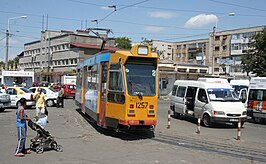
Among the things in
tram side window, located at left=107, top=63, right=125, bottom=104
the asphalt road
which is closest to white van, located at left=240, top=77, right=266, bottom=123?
the asphalt road

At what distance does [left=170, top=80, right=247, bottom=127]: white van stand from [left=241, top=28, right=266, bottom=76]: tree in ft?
55.8

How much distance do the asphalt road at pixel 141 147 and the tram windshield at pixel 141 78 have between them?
183cm

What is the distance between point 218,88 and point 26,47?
8174 centimetres

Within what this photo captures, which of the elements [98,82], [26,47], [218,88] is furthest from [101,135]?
[26,47]

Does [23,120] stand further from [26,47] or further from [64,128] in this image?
[26,47]

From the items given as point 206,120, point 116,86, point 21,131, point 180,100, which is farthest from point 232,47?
point 21,131

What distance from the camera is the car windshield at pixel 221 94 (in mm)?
17828

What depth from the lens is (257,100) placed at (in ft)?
67.2

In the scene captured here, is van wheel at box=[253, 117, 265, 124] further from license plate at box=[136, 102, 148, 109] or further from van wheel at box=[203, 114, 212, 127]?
license plate at box=[136, 102, 148, 109]

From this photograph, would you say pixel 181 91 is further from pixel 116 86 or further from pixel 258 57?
pixel 258 57

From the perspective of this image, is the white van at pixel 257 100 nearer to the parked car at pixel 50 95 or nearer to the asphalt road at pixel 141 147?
the asphalt road at pixel 141 147

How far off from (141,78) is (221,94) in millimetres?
7141

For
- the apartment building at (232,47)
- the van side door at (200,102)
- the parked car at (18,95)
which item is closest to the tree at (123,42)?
the apartment building at (232,47)

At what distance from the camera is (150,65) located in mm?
12922
